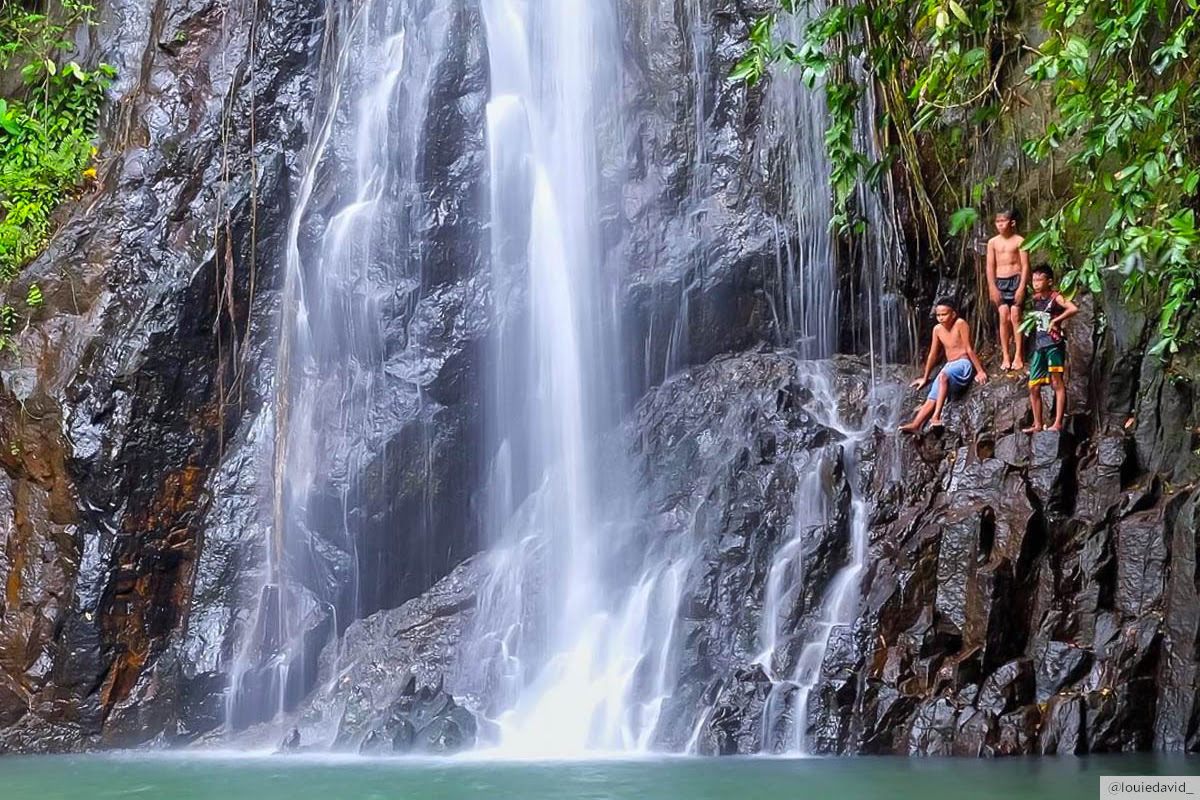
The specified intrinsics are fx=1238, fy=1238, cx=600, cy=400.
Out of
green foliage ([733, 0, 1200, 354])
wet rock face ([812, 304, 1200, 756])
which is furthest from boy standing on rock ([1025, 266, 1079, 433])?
green foliage ([733, 0, 1200, 354])

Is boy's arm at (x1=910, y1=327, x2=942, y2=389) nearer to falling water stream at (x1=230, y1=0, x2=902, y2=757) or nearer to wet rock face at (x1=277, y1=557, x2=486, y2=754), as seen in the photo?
falling water stream at (x1=230, y1=0, x2=902, y2=757)

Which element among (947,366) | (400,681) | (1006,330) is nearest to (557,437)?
(400,681)

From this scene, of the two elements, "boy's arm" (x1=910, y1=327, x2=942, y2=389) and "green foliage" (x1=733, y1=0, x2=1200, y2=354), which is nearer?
"green foliage" (x1=733, y1=0, x2=1200, y2=354)

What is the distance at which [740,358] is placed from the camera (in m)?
10.5

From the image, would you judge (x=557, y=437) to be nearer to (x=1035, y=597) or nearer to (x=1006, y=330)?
(x=1006, y=330)

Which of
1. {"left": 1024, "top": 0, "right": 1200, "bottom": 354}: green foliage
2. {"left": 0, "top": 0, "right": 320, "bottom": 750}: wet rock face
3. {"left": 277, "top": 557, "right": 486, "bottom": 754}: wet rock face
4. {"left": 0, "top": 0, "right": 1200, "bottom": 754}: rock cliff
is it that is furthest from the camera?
{"left": 0, "top": 0, "right": 320, "bottom": 750}: wet rock face

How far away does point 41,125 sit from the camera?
425 inches

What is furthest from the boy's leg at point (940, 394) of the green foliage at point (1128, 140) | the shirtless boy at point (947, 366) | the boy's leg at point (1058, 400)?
the green foliage at point (1128, 140)

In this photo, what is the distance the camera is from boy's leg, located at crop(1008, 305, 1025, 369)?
934cm

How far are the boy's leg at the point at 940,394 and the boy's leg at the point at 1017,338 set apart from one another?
20.6 inches

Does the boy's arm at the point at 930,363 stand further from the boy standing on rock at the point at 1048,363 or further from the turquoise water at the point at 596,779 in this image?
the turquoise water at the point at 596,779

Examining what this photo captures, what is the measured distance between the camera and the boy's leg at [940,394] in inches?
363

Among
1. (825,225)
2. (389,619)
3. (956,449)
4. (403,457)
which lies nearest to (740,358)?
(825,225)

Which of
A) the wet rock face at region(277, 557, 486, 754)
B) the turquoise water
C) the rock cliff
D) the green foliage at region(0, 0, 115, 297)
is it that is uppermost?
the green foliage at region(0, 0, 115, 297)
